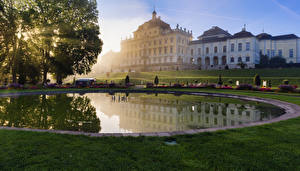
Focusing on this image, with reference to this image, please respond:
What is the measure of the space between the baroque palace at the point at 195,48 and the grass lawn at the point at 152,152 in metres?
51.8

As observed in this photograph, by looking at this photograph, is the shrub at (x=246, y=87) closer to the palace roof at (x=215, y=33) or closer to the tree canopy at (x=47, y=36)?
the tree canopy at (x=47, y=36)

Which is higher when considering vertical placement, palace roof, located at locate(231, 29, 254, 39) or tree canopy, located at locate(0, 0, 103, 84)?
palace roof, located at locate(231, 29, 254, 39)

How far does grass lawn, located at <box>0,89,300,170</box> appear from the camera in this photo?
3.34m

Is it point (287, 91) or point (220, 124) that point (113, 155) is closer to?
point (220, 124)

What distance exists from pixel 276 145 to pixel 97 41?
30697mm

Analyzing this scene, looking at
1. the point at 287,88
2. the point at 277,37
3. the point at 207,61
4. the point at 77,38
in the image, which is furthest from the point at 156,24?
the point at 287,88

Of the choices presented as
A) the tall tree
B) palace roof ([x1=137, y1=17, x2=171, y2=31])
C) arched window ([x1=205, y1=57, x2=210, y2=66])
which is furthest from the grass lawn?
palace roof ([x1=137, y1=17, x2=171, y2=31])

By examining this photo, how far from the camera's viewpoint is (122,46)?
88750 millimetres

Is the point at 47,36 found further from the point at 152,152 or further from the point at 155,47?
the point at 155,47

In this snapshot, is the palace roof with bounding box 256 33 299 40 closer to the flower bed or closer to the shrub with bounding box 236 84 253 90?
the shrub with bounding box 236 84 253 90

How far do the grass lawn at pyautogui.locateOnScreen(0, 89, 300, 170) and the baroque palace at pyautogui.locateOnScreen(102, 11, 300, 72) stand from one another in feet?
170

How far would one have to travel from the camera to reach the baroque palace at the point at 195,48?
56.1m

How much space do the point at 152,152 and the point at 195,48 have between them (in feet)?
221

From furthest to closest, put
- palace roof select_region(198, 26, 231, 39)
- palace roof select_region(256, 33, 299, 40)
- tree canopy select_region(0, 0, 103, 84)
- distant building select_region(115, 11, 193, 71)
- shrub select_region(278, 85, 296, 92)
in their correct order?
distant building select_region(115, 11, 193, 71), palace roof select_region(198, 26, 231, 39), palace roof select_region(256, 33, 299, 40), tree canopy select_region(0, 0, 103, 84), shrub select_region(278, 85, 296, 92)
